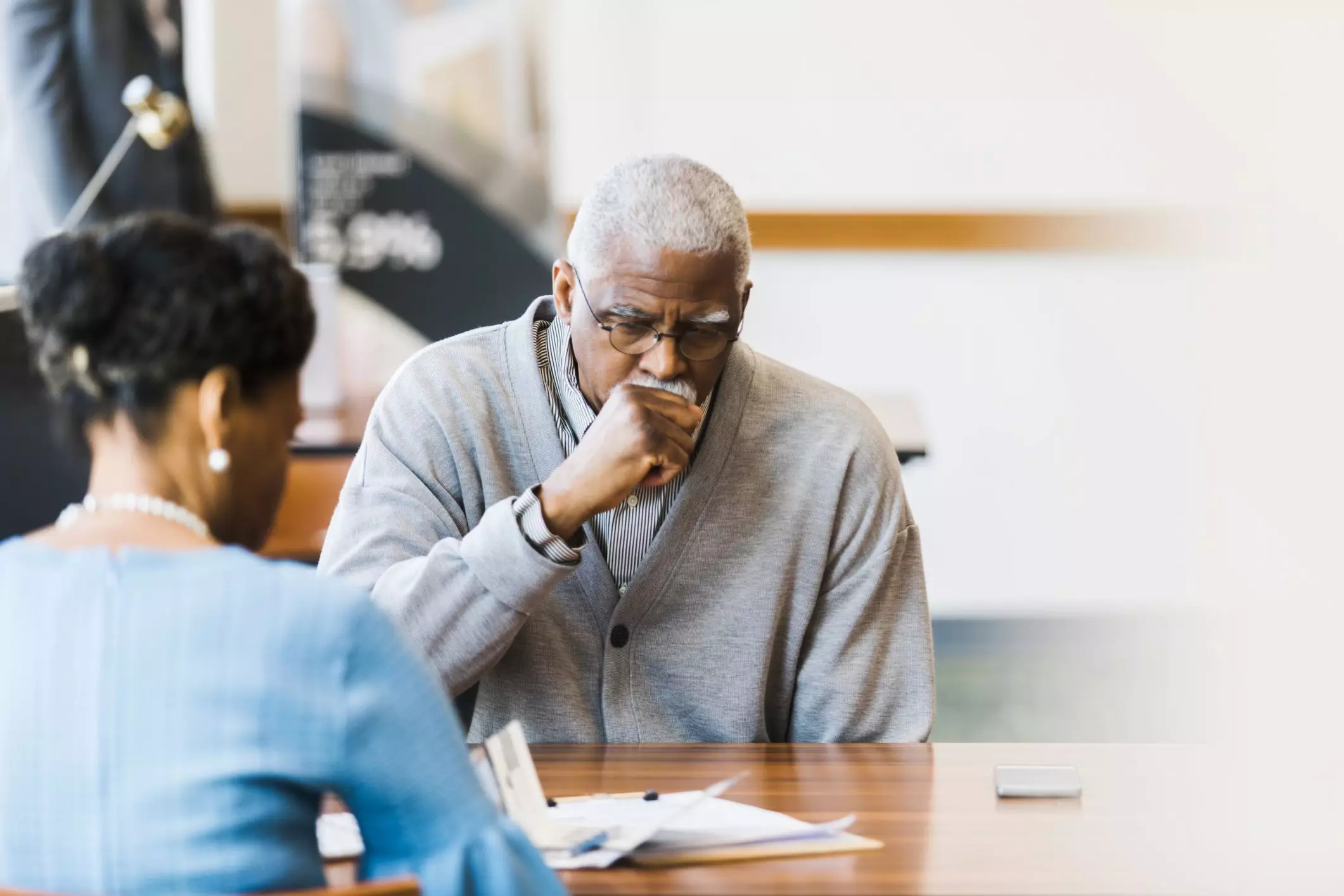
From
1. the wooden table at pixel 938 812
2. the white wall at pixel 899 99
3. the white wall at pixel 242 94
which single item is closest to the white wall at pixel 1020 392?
the white wall at pixel 899 99

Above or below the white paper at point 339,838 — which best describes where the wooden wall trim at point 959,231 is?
below

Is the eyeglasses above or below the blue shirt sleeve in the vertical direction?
above

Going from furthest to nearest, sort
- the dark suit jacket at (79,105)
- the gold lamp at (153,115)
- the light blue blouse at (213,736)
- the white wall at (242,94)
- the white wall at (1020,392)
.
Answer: the white wall at (242,94)
the white wall at (1020,392)
the dark suit jacket at (79,105)
the gold lamp at (153,115)
the light blue blouse at (213,736)

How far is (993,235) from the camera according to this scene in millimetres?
4898

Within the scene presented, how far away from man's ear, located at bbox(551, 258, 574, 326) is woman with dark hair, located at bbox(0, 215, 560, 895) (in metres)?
0.75

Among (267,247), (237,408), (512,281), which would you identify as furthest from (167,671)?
(512,281)

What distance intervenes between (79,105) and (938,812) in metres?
3.47

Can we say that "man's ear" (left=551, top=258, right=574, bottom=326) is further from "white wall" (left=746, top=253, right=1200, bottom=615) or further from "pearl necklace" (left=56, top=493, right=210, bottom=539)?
"white wall" (left=746, top=253, right=1200, bottom=615)

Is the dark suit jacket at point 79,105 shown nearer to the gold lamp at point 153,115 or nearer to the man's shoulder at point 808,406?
the gold lamp at point 153,115

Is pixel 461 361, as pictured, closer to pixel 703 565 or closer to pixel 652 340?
pixel 652 340

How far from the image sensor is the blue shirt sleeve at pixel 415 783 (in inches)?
38.3

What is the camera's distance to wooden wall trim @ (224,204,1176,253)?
4.86 m

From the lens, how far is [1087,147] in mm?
4832

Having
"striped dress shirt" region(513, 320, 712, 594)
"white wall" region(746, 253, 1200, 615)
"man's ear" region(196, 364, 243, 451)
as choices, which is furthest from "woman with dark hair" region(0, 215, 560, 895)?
"white wall" region(746, 253, 1200, 615)
